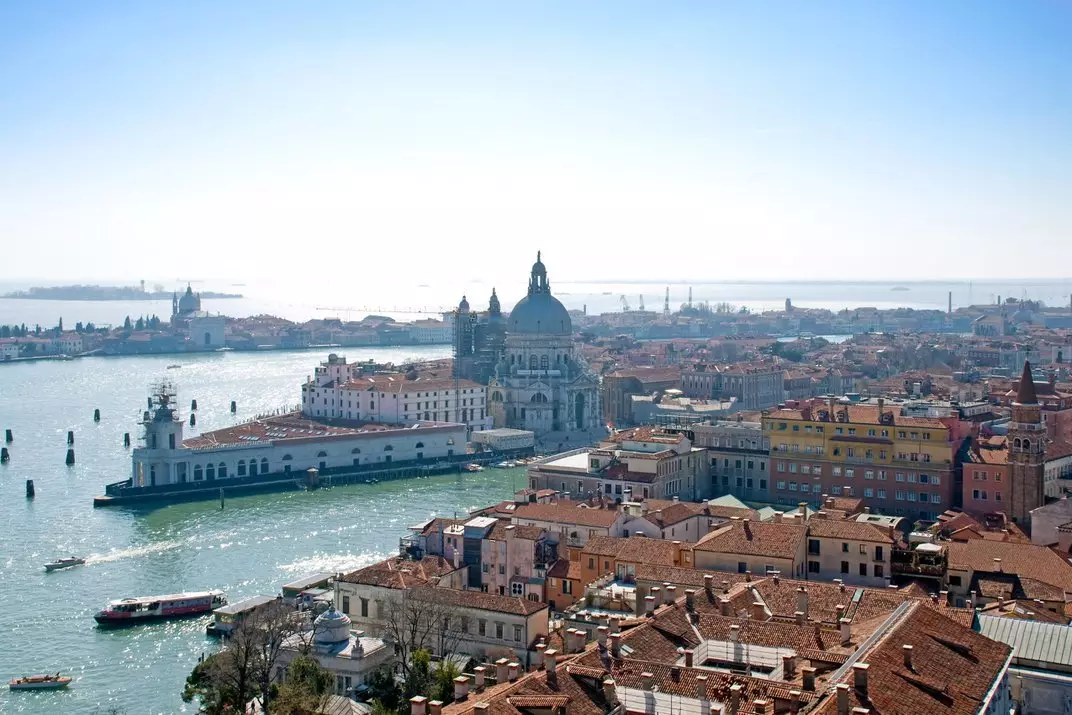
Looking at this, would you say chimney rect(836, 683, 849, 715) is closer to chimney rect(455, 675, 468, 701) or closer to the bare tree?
chimney rect(455, 675, 468, 701)

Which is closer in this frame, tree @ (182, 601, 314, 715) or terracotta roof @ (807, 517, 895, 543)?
tree @ (182, 601, 314, 715)

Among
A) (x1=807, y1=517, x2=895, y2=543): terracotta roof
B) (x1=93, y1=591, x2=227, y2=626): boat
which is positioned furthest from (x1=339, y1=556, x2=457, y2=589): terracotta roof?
(x1=807, y1=517, x2=895, y2=543): terracotta roof

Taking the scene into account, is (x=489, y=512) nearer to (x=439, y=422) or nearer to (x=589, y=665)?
(x=589, y=665)

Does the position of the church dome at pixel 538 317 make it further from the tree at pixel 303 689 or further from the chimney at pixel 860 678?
the chimney at pixel 860 678

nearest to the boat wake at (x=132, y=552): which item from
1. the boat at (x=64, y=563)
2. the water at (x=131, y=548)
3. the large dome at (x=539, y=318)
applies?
the water at (x=131, y=548)

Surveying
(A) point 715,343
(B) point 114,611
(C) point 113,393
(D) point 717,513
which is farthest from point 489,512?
(A) point 715,343
